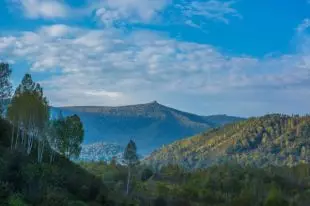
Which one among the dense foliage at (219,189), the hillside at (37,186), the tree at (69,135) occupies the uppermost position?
the tree at (69,135)

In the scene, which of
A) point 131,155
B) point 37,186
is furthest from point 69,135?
point 37,186

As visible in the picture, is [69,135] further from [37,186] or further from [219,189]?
[219,189]

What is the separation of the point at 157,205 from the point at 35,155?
33388 millimetres

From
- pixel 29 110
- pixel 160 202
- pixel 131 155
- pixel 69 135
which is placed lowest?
pixel 160 202

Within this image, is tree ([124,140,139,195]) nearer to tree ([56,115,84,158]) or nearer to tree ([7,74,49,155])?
tree ([56,115,84,158])

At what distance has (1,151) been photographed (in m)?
74.2

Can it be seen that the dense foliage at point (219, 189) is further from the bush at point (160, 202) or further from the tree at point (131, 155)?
the tree at point (131, 155)

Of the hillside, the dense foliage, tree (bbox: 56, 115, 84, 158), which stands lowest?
the dense foliage

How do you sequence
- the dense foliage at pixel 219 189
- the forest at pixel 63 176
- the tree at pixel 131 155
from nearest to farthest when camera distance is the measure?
the forest at pixel 63 176
the dense foliage at pixel 219 189
the tree at pixel 131 155

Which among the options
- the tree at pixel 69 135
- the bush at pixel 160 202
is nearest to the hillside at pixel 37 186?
the tree at pixel 69 135

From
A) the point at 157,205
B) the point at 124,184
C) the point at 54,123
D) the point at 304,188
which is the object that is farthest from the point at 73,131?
the point at 304,188

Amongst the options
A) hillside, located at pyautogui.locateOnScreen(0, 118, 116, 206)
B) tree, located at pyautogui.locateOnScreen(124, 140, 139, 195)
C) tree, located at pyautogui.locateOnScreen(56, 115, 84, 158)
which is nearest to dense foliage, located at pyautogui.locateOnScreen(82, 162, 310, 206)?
tree, located at pyautogui.locateOnScreen(124, 140, 139, 195)

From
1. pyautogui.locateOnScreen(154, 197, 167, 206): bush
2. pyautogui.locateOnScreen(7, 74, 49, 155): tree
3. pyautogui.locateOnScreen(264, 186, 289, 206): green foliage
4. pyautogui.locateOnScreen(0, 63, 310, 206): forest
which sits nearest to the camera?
pyautogui.locateOnScreen(0, 63, 310, 206): forest

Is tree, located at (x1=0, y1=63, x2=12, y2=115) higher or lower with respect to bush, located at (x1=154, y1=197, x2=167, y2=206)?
higher
